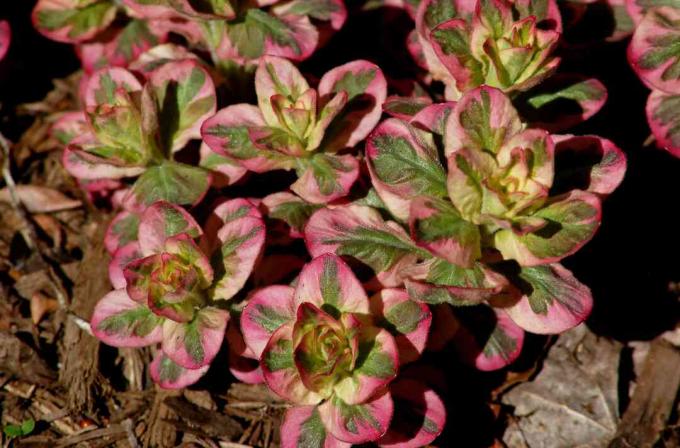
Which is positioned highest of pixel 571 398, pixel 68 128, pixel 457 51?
pixel 457 51

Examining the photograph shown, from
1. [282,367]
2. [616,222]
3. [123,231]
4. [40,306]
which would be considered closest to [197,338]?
[282,367]

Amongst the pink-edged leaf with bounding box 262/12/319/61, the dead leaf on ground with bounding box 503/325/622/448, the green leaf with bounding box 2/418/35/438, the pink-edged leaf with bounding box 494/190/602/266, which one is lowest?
the dead leaf on ground with bounding box 503/325/622/448

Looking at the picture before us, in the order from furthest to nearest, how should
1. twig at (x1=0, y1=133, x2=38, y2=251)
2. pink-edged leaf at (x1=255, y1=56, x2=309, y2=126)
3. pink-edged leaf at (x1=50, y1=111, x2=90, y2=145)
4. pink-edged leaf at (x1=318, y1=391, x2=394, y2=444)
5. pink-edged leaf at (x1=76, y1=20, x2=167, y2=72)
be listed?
twig at (x1=0, y1=133, x2=38, y2=251) → pink-edged leaf at (x1=76, y1=20, x2=167, y2=72) → pink-edged leaf at (x1=50, y1=111, x2=90, y2=145) → pink-edged leaf at (x1=255, y1=56, x2=309, y2=126) → pink-edged leaf at (x1=318, y1=391, x2=394, y2=444)

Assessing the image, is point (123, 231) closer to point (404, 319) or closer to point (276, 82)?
point (276, 82)

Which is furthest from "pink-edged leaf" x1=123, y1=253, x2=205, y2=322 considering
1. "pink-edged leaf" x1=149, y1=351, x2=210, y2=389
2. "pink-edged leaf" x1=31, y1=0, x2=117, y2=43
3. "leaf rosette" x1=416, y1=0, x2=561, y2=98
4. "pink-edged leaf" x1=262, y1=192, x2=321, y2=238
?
"pink-edged leaf" x1=31, y1=0, x2=117, y2=43

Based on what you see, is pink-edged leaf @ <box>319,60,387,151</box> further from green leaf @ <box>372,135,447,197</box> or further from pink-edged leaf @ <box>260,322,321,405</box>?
pink-edged leaf @ <box>260,322,321,405</box>

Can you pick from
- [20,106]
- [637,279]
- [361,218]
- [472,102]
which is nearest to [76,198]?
[20,106]

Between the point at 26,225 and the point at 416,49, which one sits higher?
the point at 416,49
